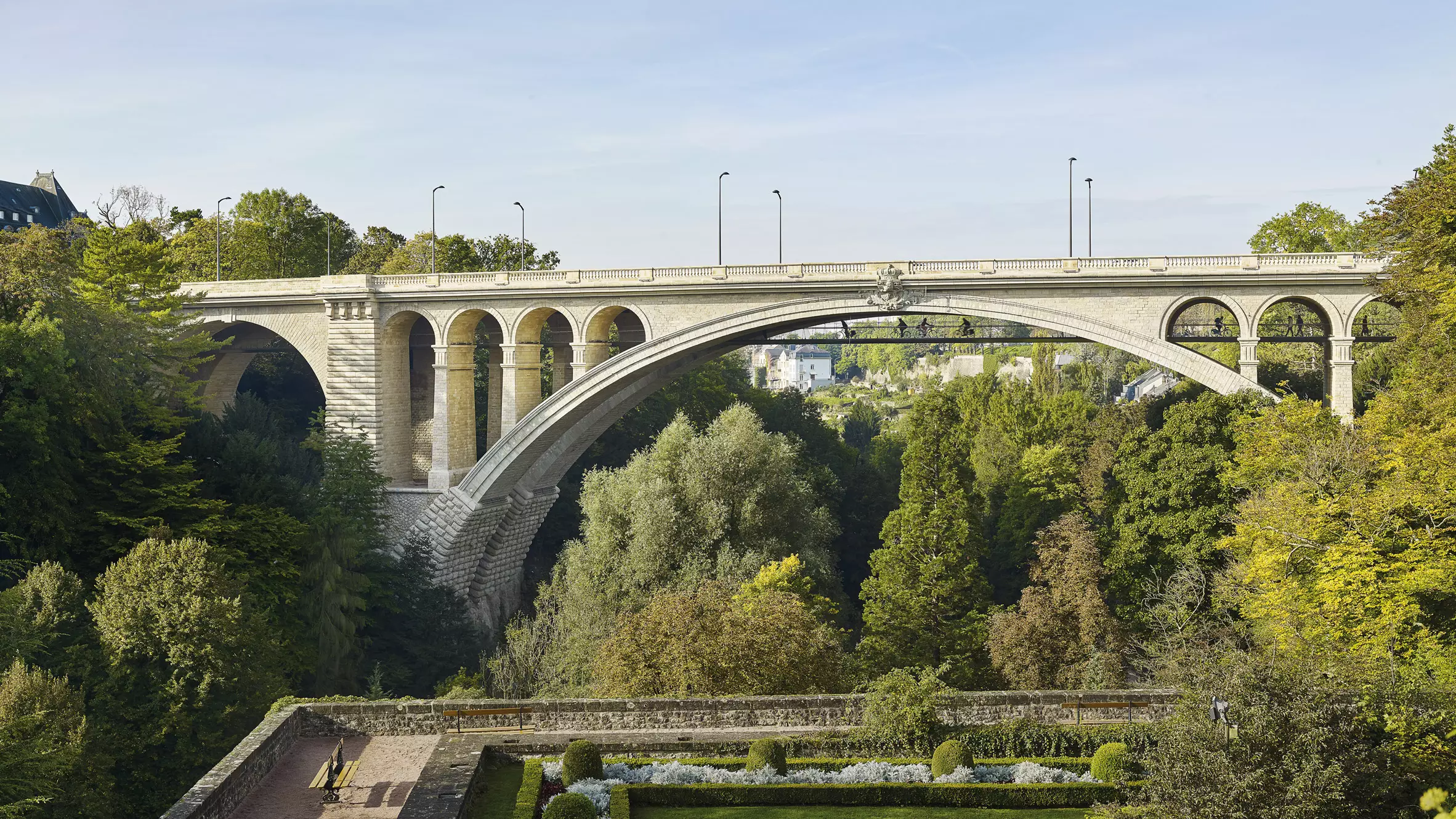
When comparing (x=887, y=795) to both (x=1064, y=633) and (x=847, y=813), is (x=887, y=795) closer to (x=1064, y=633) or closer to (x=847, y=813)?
(x=847, y=813)

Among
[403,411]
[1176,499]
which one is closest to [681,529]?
[403,411]

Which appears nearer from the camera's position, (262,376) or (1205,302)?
(1205,302)

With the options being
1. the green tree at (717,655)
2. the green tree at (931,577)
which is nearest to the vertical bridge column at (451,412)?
the green tree at (931,577)

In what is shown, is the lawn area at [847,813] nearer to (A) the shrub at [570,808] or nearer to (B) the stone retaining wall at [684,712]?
(A) the shrub at [570,808]

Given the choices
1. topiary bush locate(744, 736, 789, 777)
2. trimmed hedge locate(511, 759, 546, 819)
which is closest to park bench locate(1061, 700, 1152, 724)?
topiary bush locate(744, 736, 789, 777)

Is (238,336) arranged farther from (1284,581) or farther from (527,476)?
(1284,581)
